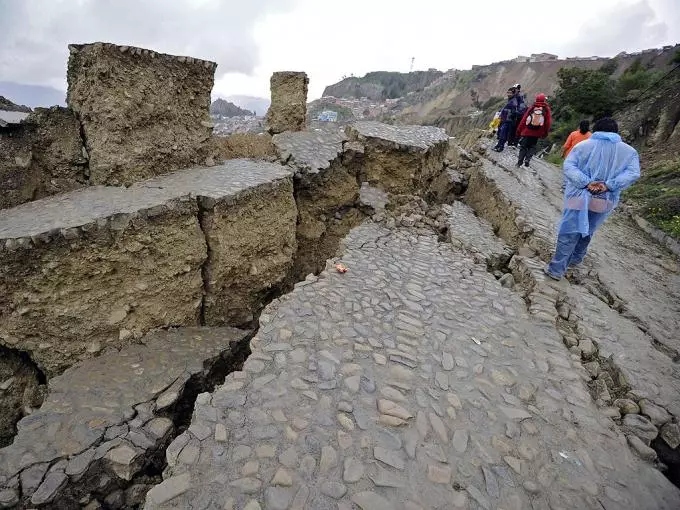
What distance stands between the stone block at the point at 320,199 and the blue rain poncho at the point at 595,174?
2821 millimetres

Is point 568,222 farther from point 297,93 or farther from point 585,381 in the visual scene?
point 297,93

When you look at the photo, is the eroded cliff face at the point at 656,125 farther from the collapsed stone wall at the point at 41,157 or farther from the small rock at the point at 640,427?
the collapsed stone wall at the point at 41,157

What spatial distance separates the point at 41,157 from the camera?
3.73 m

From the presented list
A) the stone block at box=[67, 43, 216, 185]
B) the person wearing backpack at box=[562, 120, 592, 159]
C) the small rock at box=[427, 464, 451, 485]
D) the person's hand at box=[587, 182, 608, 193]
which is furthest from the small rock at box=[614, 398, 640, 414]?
the person wearing backpack at box=[562, 120, 592, 159]

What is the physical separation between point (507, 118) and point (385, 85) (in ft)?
387

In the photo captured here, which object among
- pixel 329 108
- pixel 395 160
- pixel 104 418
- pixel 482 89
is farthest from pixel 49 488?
pixel 482 89

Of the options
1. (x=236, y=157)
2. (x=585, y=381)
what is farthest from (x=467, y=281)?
(x=236, y=157)

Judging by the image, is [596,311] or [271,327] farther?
[596,311]

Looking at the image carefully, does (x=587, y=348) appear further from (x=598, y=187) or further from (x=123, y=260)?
(x=123, y=260)

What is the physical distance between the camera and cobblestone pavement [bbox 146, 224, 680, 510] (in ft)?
6.08

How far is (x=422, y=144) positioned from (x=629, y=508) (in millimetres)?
5308

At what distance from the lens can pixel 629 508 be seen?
1.89 m

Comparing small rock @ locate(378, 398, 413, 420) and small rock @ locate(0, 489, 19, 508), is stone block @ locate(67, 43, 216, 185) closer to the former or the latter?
small rock @ locate(0, 489, 19, 508)

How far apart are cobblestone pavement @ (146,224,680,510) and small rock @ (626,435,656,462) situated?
47 mm
